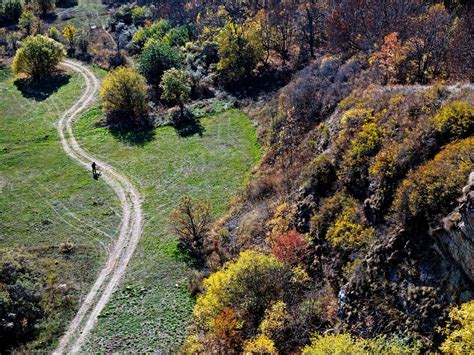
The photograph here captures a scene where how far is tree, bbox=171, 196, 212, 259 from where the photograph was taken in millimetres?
43344

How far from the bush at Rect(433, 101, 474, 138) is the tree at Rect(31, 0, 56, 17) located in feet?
393

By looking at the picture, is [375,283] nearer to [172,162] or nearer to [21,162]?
[172,162]

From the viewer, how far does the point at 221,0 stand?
103625 mm

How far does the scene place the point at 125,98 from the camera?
2714 inches

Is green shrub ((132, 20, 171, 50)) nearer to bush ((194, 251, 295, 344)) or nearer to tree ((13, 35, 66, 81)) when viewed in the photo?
tree ((13, 35, 66, 81))

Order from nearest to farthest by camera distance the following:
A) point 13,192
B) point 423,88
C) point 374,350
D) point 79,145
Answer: point 374,350
point 423,88
point 13,192
point 79,145

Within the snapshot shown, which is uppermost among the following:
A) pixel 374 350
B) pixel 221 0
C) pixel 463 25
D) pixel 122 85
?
pixel 221 0

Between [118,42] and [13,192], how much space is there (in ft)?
188

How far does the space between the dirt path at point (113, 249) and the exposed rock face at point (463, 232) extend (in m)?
27.4

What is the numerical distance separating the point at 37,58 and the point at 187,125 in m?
38.1

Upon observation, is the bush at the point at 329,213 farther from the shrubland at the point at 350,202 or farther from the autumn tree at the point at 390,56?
the autumn tree at the point at 390,56


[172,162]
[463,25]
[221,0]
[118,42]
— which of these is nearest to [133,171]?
[172,162]

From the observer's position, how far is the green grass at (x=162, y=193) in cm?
3562

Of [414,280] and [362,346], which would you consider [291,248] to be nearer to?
[414,280]
